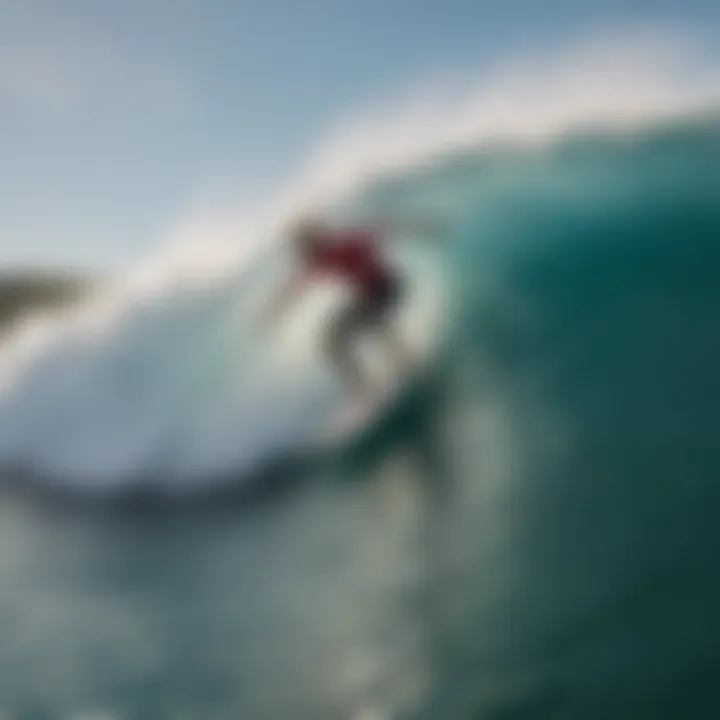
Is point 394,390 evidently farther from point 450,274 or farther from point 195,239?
point 195,239

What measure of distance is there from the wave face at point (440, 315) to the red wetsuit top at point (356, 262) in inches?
1.1

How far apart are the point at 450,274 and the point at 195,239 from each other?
11.6 inches

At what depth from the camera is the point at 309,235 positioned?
4.47 ft

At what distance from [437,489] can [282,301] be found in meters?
0.27

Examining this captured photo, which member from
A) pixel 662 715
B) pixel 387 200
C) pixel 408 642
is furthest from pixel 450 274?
pixel 662 715

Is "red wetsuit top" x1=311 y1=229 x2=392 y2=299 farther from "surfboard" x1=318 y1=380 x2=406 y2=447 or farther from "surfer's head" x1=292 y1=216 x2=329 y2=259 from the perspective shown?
"surfboard" x1=318 y1=380 x2=406 y2=447

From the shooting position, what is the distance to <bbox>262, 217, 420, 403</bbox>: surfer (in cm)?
130

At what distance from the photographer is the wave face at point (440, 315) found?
4.23 feet

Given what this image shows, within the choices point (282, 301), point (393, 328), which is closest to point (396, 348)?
point (393, 328)

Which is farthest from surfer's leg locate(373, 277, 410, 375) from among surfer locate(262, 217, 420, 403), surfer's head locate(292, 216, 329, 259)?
surfer's head locate(292, 216, 329, 259)

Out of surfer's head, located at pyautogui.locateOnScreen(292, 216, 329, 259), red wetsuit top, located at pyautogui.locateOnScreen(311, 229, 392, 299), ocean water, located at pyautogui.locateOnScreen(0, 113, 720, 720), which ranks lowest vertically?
ocean water, located at pyautogui.locateOnScreen(0, 113, 720, 720)

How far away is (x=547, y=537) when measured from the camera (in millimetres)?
1224

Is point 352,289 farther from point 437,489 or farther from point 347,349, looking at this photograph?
point 437,489

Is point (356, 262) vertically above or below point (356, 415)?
above
